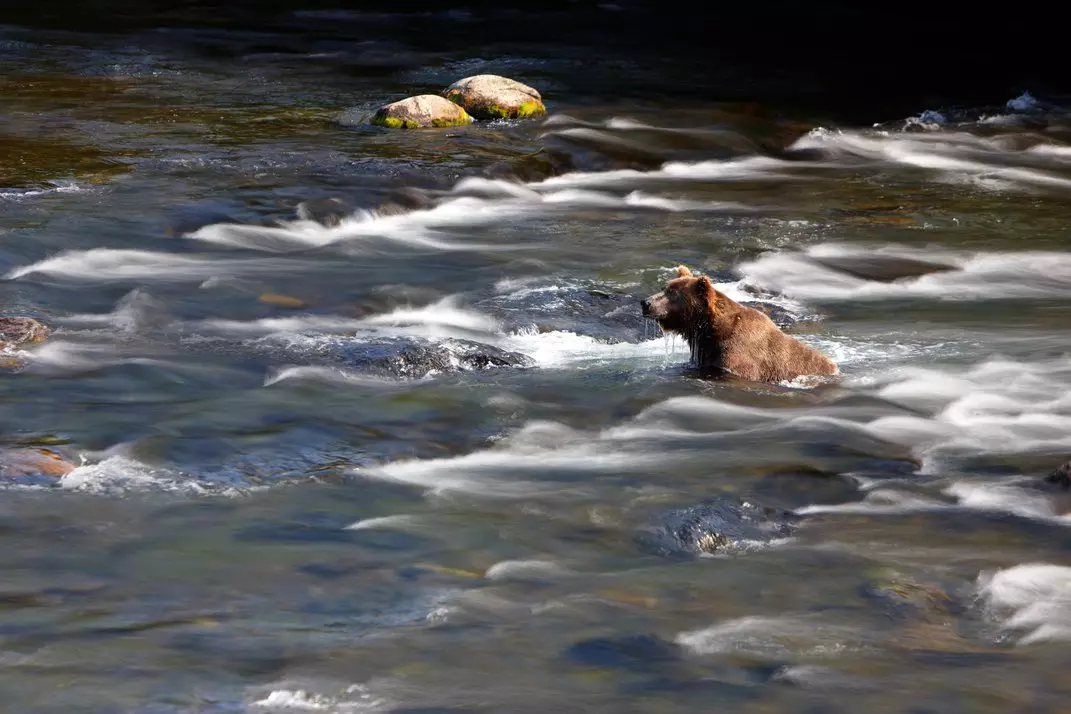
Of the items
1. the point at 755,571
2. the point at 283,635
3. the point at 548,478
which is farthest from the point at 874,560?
the point at 283,635

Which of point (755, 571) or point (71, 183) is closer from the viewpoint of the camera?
point (755, 571)

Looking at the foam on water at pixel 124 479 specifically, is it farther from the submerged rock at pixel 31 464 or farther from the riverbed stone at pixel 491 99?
the riverbed stone at pixel 491 99

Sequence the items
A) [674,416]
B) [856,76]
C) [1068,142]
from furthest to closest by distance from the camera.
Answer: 1. [856,76]
2. [1068,142]
3. [674,416]

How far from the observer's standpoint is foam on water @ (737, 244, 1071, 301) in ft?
43.7

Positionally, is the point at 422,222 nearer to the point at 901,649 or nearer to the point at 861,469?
the point at 861,469

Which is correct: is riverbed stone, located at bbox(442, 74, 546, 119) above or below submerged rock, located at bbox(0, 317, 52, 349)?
above

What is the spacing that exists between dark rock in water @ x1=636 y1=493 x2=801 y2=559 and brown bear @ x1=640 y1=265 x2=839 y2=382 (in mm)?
2170

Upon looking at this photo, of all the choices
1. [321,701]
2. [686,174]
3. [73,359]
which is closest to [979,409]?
[321,701]

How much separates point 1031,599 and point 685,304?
382cm

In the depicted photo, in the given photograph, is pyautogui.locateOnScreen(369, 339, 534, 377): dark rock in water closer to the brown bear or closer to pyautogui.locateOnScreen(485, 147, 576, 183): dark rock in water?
the brown bear

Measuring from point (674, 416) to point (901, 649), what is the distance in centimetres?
343

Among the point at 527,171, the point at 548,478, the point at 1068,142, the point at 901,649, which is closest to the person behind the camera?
the point at 901,649

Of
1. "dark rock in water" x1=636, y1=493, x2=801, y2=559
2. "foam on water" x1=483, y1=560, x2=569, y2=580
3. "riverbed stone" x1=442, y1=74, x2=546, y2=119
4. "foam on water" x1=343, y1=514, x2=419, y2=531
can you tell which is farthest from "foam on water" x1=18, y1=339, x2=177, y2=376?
"riverbed stone" x1=442, y1=74, x2=546, y2=119

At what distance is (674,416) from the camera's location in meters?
9.73
